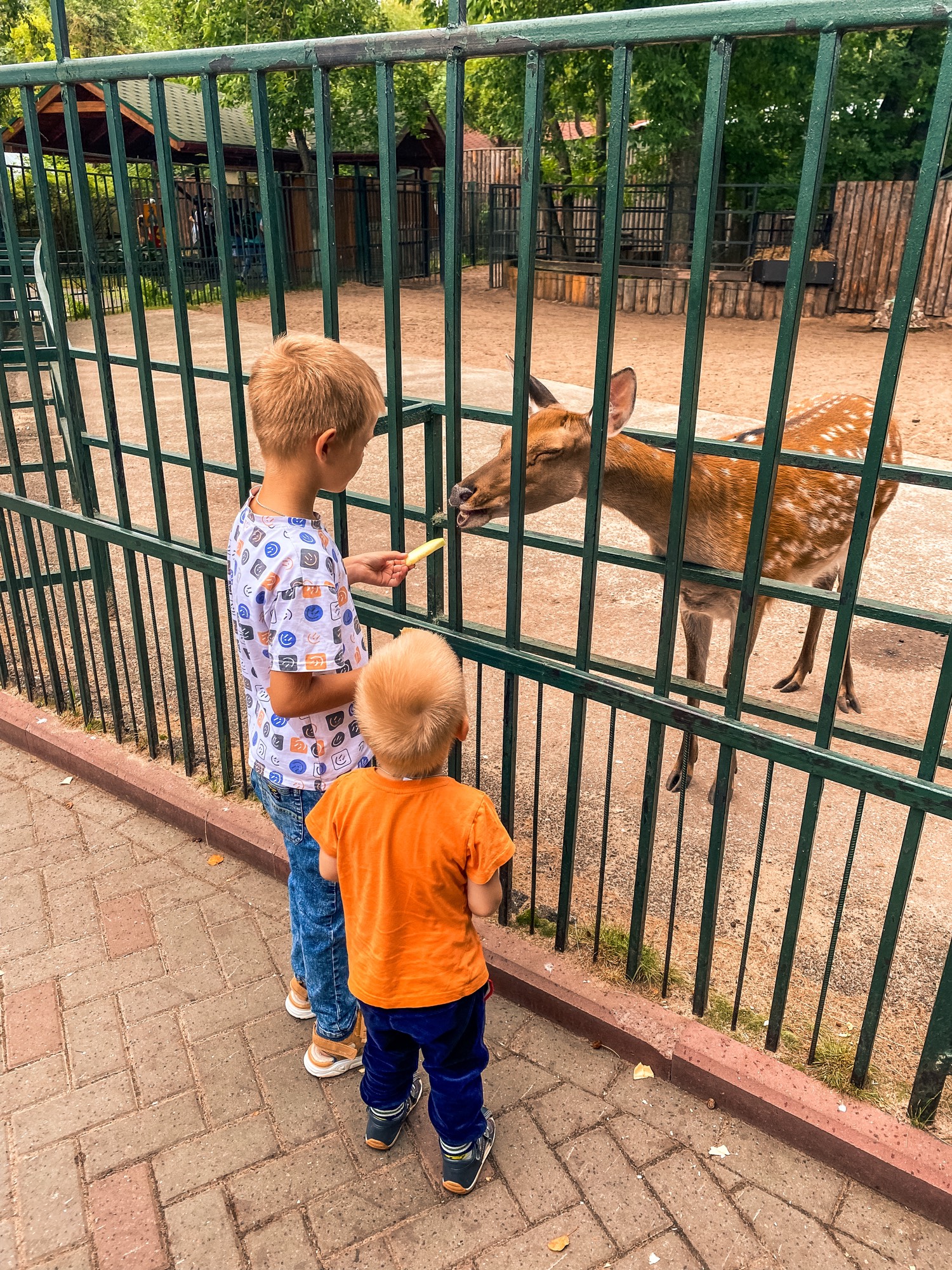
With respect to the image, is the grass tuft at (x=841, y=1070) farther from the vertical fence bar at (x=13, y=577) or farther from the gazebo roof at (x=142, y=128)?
the gazebo roof at (x=142, y=128)

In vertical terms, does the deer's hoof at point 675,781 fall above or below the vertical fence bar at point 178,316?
below

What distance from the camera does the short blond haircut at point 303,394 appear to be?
217 cm

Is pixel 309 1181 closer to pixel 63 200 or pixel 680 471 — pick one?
pixel 680 471

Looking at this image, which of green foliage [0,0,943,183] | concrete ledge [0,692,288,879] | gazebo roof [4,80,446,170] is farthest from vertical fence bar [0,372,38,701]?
green foliage [0,0,943,183]

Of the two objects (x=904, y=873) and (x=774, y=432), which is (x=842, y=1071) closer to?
(x=904, y=873)

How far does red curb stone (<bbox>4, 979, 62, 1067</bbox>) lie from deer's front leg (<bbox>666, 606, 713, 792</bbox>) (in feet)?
8.73

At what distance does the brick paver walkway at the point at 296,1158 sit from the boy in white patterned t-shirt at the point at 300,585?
0.74 metres

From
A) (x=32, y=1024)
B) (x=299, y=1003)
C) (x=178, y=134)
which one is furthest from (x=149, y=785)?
(x=178, y=134)

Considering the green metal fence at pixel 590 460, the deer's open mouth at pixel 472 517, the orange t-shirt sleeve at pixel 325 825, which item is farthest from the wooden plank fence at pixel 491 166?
the orange t-shirt sleeve at pixel 325 825

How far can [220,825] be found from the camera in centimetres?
381

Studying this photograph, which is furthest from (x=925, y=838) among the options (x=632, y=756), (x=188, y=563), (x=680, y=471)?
(x=188, y=563)

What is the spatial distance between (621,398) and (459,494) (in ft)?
1.98

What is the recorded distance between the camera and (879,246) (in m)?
19.4

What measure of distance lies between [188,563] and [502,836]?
203cm
